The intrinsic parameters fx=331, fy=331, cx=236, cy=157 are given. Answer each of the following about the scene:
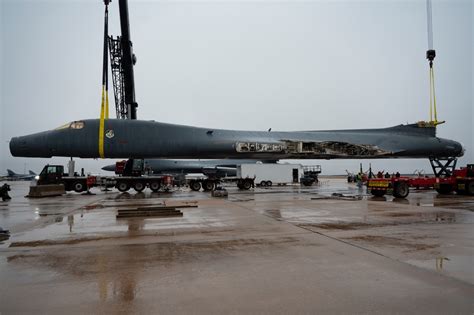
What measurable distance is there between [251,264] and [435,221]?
607 centimetres

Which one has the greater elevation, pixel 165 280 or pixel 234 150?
pixel 234 150

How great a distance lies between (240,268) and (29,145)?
1778 centimetres

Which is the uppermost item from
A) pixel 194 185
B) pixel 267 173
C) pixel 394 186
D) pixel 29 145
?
pixel 29 145

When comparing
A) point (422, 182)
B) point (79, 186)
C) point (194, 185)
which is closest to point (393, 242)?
point (422, 182)

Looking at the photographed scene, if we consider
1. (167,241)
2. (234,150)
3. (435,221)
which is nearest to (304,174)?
(234,150)

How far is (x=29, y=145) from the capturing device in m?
17.9

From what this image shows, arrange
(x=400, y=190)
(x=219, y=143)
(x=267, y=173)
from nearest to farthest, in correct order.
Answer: (x=400, y=190)
(x=219, y=143)
(x=267, y=173)

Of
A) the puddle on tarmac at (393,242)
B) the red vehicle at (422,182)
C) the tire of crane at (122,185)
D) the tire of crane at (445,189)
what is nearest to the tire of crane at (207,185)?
the tire of crane at (122,185)

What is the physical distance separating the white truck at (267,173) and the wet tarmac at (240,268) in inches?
1091

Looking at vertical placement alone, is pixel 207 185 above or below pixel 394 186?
below

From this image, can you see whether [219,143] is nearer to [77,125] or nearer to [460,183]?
[77,125]

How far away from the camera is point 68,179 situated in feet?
74.1

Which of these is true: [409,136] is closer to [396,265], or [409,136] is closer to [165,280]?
[396,265]

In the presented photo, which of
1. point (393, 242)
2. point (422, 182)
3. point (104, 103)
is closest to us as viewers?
point (393, 242)
